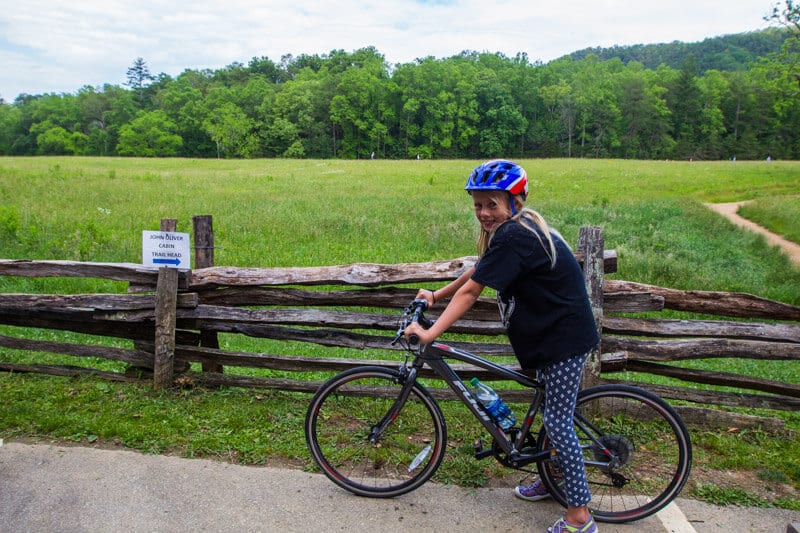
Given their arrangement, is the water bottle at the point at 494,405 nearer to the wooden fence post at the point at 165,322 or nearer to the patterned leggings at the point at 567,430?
the patterned leggings at the point at 567,430

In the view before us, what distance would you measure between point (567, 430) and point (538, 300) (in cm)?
77

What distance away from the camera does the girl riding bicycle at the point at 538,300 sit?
2.99m

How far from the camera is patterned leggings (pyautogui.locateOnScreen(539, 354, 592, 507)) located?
3.21m

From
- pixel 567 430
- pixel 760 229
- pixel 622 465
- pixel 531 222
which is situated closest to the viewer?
pixel 531 222

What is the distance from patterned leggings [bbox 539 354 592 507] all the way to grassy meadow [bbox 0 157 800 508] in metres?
0.79

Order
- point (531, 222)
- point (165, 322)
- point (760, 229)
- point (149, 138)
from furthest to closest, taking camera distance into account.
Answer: point (149, 138), point (760, 229), point (165, 322), point (531, 222)

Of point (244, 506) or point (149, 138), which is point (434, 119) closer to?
point (149, 138)

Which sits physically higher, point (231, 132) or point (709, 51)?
point (709, 51)

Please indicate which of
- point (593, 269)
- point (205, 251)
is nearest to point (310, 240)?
point (205, 251)

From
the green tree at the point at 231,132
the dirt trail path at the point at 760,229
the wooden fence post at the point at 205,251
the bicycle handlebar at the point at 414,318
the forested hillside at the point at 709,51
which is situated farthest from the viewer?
the forested hillside at the point at 709,51

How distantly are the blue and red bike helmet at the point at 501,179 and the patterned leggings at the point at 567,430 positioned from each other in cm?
100

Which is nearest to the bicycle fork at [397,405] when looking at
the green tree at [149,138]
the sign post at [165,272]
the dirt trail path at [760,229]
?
the sign post at [165,272]

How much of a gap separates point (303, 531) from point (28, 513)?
1651 millimetres

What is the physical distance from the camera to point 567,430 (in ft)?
10.6
